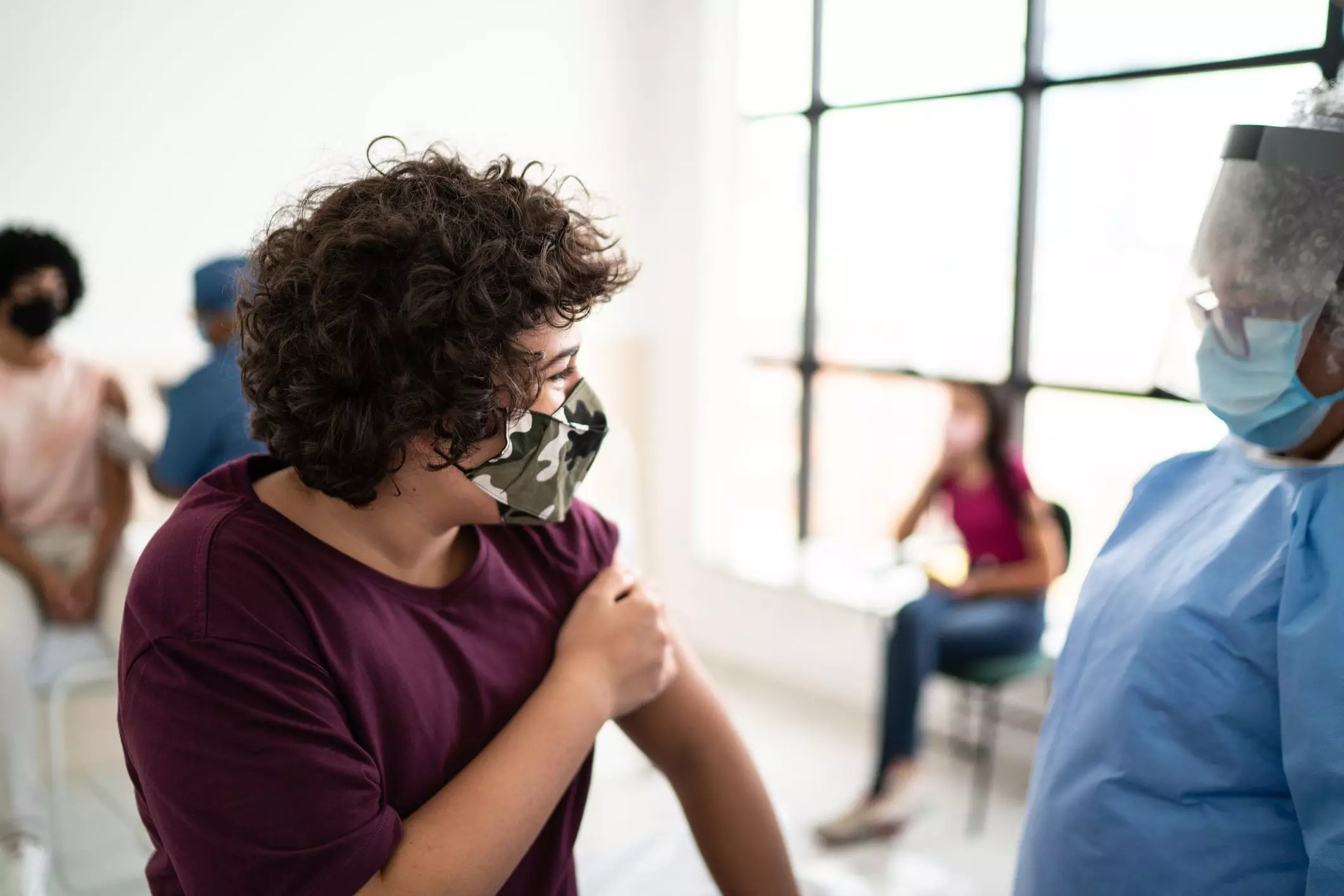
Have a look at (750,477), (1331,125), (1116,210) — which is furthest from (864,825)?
(1331,125)

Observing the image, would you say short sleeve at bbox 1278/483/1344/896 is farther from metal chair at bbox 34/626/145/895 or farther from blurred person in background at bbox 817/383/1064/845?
metal chair at bbox 34/626/145/895

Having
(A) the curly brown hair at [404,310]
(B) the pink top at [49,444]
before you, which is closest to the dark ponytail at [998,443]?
(A) the curly brown hair at [404,310]

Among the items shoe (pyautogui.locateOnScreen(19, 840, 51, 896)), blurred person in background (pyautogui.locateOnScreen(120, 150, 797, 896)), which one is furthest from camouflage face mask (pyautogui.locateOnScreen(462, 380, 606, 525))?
shoe (pyautogui.locateOnScreen(19, 840, 51, 896))

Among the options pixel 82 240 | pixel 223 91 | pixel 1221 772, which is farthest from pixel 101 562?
pixel 1221 772

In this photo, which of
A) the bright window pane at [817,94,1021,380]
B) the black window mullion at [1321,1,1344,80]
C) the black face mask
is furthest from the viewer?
the bright window pane at [817,94,1021,380]

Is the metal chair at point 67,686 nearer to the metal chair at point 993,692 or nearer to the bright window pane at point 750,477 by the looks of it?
the metal chair at point 993,692

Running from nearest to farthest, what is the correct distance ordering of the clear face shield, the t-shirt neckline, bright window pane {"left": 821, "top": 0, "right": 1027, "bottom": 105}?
the t-shirt neckline, the clear face shield, bright window pane {"left": 821, "top": 0, "right": 1027, "bottom": 105}

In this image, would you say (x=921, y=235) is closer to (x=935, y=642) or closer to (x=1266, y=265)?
(x=935, y=642)

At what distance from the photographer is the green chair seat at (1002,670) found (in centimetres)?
275

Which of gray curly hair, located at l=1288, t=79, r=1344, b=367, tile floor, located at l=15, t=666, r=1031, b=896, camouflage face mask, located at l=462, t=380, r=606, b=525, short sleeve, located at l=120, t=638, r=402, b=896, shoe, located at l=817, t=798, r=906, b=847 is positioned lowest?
tile floor, located at l=15, t=666, r=1031, b=896

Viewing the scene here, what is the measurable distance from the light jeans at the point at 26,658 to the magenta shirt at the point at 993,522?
214 cm

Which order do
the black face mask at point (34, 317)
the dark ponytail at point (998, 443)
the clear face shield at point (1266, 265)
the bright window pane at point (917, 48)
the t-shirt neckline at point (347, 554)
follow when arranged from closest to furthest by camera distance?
the t-shirt neckline at point (347, 554) < the clear face shield at point (1266, 265) < the black face mask at point (34, 317) < the dark ponytail at point (998, 443) < the bright window pane at point (917, 48)

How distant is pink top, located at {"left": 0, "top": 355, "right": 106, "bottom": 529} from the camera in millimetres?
2566

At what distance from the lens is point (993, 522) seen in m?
2.94
